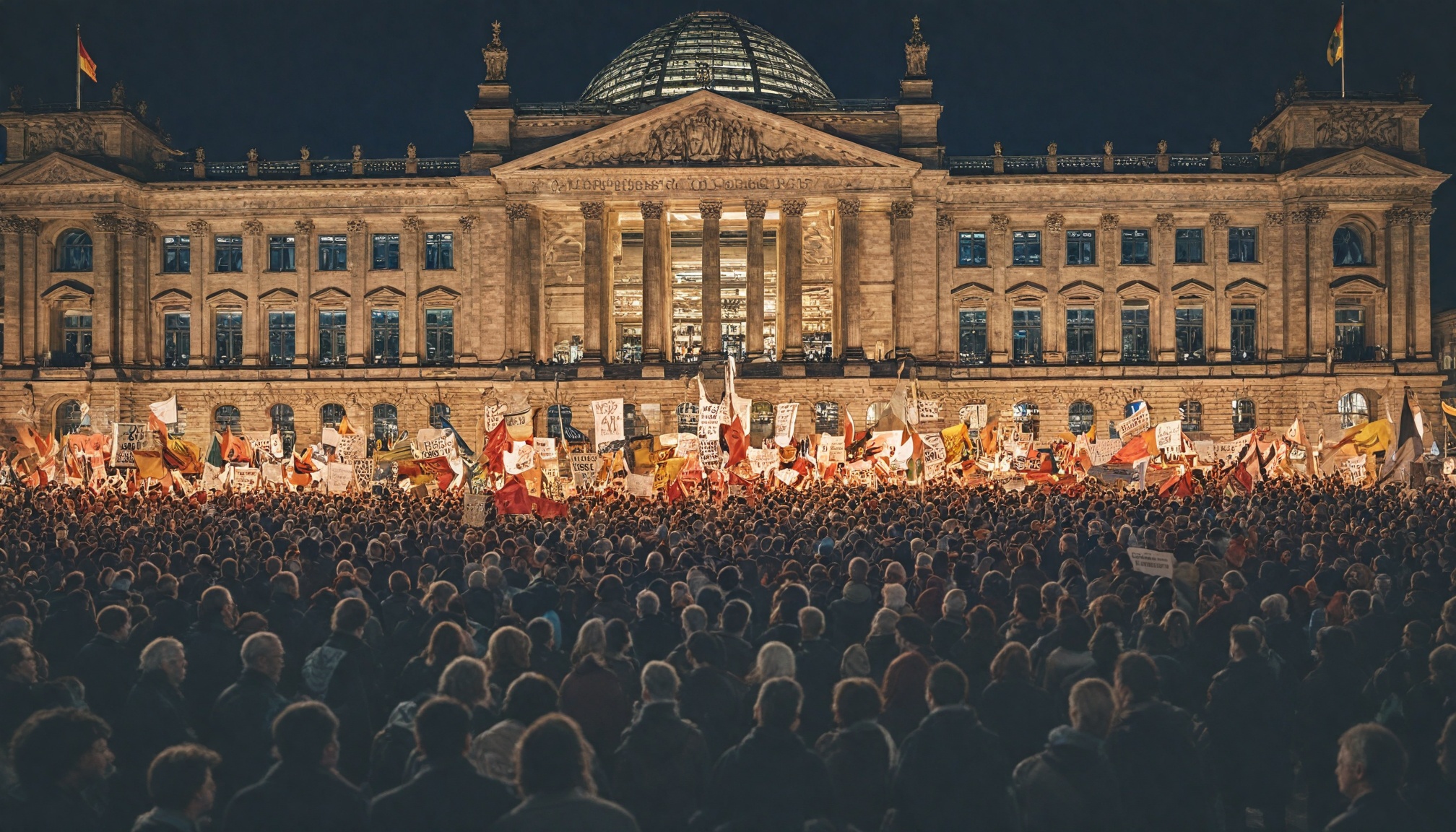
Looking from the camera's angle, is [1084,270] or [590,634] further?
[1084,270]

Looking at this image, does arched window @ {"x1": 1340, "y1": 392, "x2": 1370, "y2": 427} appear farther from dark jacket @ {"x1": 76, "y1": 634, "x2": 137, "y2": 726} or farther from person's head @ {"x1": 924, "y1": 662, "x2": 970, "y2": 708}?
dark jacket @ {"x1": 76, "y1": 634, "x2": 137, "y2": 726}

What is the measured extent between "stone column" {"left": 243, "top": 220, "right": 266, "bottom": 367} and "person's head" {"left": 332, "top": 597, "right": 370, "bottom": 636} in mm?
58755

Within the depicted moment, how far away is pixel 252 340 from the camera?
212 feet

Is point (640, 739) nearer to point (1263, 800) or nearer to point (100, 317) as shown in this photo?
point (1263, 800)

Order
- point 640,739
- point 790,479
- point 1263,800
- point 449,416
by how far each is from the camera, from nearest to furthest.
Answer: point 640,739 → point 1263,800 → point 790,479 → point 449,416

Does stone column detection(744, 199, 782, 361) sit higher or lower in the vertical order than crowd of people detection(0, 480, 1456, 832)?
higher

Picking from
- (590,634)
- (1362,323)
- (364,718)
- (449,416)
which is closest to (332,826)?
(364,718)

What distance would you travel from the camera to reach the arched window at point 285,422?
63.7 meters

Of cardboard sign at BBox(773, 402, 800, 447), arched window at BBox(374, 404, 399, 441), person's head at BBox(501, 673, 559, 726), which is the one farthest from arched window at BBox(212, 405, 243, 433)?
person's head at BBox(501, 673, 559, 726)

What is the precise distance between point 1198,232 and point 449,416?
40931 mm

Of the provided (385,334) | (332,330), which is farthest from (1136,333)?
(332,330)

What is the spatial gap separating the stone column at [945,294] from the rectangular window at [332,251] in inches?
1252

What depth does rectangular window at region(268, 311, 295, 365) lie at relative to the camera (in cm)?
6525

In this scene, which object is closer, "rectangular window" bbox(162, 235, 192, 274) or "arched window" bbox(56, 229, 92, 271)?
"arched window" bbox(56, 229, 92, 271)
